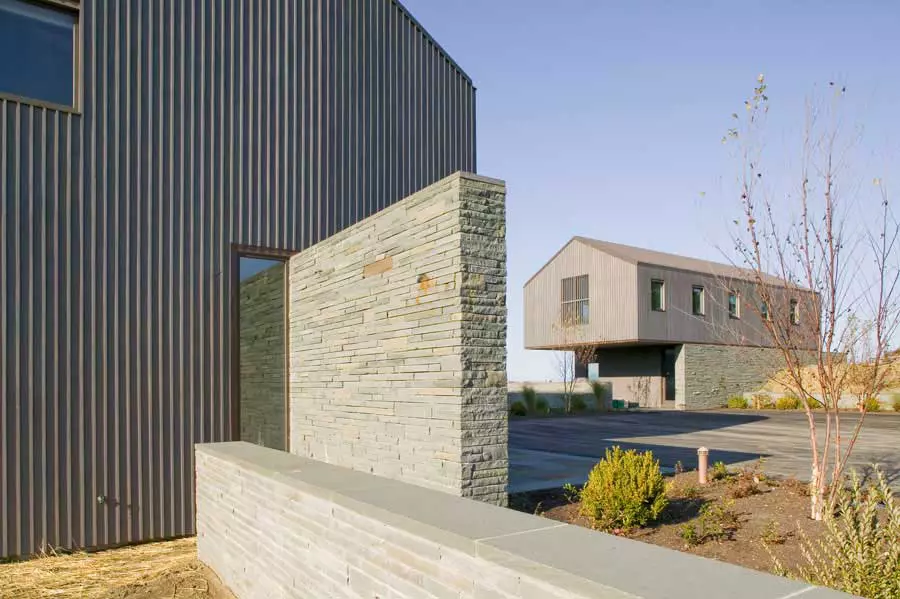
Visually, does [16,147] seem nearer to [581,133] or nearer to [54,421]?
[54,421]

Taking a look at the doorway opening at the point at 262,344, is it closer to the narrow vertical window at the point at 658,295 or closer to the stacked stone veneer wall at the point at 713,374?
the narrow vertical window at the point at 658,295

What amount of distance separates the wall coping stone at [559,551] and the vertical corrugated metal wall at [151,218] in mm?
4280

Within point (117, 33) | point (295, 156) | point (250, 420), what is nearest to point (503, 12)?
point (295, 156)

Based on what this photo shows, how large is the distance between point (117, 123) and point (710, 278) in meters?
28.1

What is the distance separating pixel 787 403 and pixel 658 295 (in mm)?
7179

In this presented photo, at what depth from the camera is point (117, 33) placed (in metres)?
7.96

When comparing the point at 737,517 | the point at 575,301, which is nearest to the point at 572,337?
the point at 575,301

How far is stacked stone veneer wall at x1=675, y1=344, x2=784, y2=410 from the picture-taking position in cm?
3050

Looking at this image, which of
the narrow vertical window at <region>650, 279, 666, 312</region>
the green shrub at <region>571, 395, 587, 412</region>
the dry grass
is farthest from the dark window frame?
the narrow vertical window at <region>650, 279, 666, 312</region>

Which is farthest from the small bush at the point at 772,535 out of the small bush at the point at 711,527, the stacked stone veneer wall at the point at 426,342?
the stacked stone veneer wall at the point at 426,342

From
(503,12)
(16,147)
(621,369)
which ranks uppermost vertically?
(503,12)

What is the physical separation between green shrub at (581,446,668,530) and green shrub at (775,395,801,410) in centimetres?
2582

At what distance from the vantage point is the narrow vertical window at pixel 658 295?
29.3 m

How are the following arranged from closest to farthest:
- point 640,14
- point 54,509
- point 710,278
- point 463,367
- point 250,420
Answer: point 463,367 → point 54,509 → point 250,420 → point 640,14 → point 710,278
